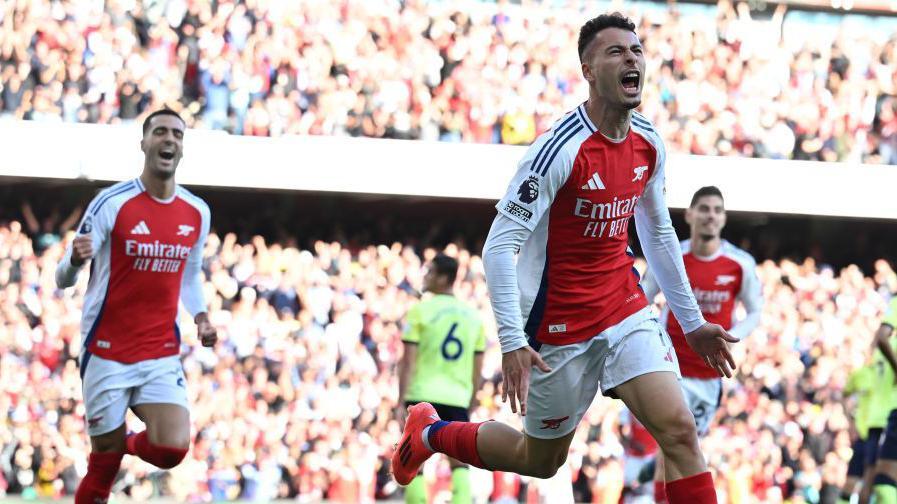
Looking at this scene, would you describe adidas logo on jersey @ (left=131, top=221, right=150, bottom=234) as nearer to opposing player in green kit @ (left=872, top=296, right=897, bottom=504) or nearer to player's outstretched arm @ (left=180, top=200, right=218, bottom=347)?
player's outstretched arm @ (left=180, top=200, right=218, bottom=347)

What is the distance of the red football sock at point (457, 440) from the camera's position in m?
6.14

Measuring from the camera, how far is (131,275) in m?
7.37

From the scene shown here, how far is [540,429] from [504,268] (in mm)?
863

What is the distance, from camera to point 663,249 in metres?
5.76

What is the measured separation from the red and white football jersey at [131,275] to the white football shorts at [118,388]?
0.06 metres

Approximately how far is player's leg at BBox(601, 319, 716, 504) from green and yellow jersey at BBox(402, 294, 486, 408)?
3.52m

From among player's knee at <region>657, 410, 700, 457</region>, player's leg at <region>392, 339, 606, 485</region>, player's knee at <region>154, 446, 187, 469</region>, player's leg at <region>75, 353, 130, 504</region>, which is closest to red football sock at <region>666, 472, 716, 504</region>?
player's knee at <region>657, 410, 700, 457</region>

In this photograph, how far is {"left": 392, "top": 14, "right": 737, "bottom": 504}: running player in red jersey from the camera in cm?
527

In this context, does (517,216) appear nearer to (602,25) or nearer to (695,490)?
(602,25)

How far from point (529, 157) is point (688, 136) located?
1241 centimetres

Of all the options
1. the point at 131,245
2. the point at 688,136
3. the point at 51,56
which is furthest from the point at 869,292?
the point at 131,245

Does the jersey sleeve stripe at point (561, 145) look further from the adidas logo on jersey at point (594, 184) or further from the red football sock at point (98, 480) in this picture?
the red football sock at point (98, 480)

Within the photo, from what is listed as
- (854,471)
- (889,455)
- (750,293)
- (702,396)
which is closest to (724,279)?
(750,293)

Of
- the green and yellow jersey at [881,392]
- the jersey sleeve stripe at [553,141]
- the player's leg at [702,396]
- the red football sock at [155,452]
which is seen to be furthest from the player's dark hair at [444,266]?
the jersey sleeve stripe at [553,141]
